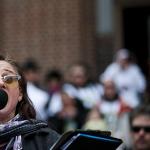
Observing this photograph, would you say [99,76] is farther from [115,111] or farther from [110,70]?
[115,111]

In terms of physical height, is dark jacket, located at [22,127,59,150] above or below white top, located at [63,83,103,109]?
above

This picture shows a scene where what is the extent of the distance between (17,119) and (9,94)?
Result: 125 millimetres

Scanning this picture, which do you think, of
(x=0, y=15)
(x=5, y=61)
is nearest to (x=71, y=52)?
(x=0, y=15)

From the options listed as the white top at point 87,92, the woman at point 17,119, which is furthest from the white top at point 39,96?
the woman at point 17,119

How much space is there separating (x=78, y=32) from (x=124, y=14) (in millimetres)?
1353

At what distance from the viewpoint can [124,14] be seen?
51.1 feet

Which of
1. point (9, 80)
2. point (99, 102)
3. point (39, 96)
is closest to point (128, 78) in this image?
point (39, 96)

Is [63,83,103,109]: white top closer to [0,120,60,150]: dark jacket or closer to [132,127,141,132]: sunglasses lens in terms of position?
[132,127,141,132]: sunglasses lens

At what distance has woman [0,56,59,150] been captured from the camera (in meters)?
3.53

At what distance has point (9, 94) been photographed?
12.3 ft

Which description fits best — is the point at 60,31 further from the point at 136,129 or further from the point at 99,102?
the point at 136,129

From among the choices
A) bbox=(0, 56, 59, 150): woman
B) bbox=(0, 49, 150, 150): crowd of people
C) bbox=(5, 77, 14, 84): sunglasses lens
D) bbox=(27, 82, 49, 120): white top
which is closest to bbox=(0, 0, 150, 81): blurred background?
bbox=(0, 49, 150, 150): crowd of people

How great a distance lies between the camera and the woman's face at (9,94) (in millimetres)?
3719

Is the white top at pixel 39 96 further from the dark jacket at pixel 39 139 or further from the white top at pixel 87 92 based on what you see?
the dark jacket at pixel 39 139
